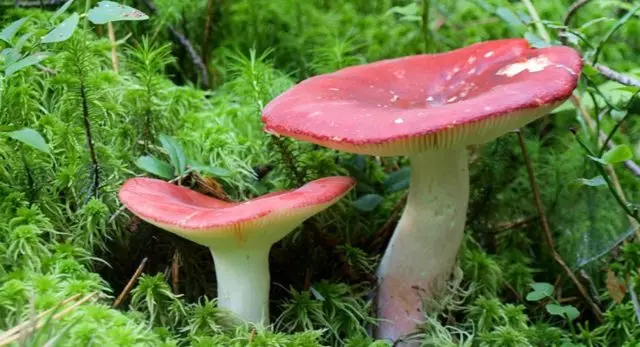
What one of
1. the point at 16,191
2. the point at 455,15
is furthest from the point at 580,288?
the point at 16,191

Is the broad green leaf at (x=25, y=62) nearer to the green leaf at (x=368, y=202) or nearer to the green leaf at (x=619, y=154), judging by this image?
the green leaf at (x=368, y=202)

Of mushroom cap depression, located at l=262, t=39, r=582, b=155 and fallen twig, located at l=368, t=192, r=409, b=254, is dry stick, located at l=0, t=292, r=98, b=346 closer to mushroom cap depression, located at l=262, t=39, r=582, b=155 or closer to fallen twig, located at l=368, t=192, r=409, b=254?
mushroom cap depression, located at l=262, t=39, r=582, b=155

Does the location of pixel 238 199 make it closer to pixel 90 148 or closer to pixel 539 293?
pixel 90 148

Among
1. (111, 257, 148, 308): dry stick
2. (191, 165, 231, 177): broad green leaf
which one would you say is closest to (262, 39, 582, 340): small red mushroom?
(191, 165, 231, 177): broad green leaf

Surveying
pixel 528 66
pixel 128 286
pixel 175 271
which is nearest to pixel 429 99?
pixel 528 66

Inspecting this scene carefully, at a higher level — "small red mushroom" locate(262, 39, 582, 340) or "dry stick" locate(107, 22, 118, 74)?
"dry stick" locate(107, 22, 118, 74)

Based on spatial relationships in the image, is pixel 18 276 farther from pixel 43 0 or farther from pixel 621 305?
pixel 621 305
